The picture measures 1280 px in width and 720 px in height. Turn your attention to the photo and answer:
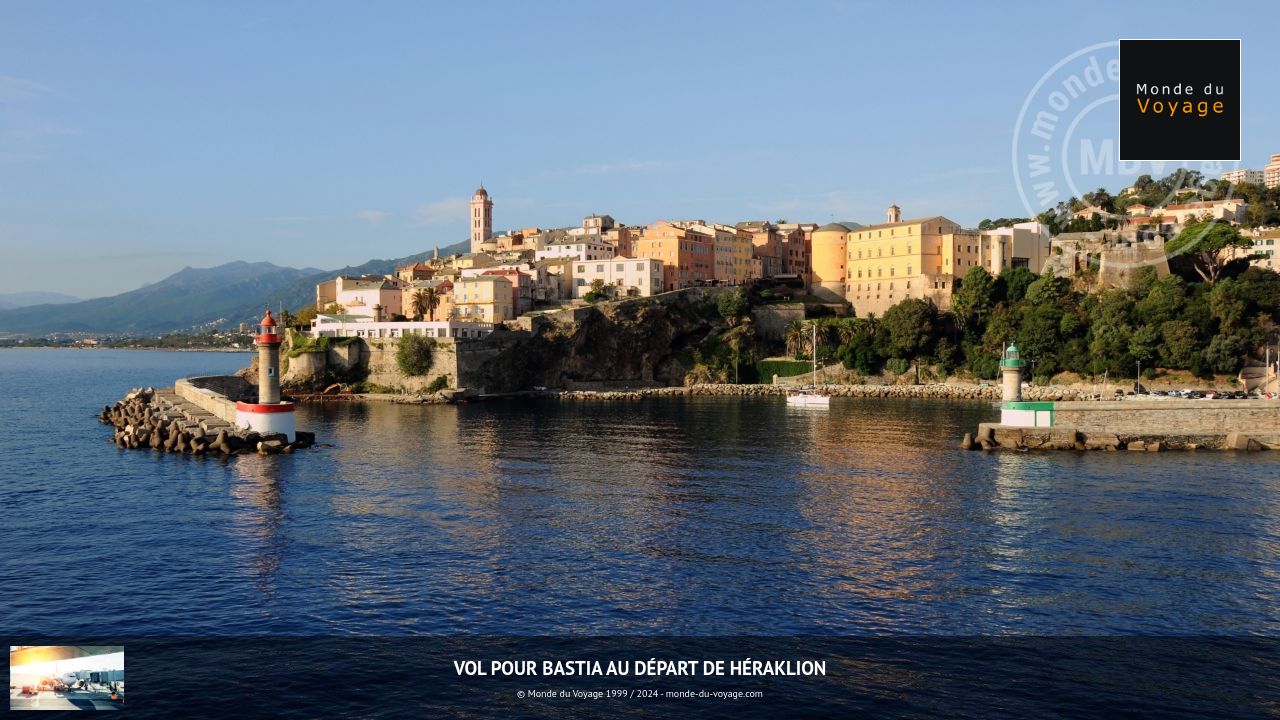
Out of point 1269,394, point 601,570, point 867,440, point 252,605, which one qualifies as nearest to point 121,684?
point 252,605

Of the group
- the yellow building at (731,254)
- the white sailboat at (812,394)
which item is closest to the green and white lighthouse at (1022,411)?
the white sailboat at (812,394)

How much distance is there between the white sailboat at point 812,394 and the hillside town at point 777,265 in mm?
11890

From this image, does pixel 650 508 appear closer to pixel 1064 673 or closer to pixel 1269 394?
pixel 1064 673

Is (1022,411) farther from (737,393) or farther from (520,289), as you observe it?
(520,289)

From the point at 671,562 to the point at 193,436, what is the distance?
3175 centimetres

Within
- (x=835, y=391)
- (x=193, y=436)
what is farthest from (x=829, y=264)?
(x=193, y=436)

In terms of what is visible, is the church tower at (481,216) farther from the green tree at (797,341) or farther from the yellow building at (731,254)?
the green tree at (797,341)

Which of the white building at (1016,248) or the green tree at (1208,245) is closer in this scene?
the green tree at (1208,245)

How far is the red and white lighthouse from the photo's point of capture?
46406 mm

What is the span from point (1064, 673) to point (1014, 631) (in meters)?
1.99

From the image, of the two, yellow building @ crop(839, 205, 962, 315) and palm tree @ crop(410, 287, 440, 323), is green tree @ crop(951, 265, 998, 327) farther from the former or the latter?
palm tree @ crop(410, 287, 440, 323)

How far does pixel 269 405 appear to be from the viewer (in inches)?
1828

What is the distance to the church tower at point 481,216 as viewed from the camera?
146 meters

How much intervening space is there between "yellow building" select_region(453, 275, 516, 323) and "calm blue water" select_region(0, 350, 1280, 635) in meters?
43.5
